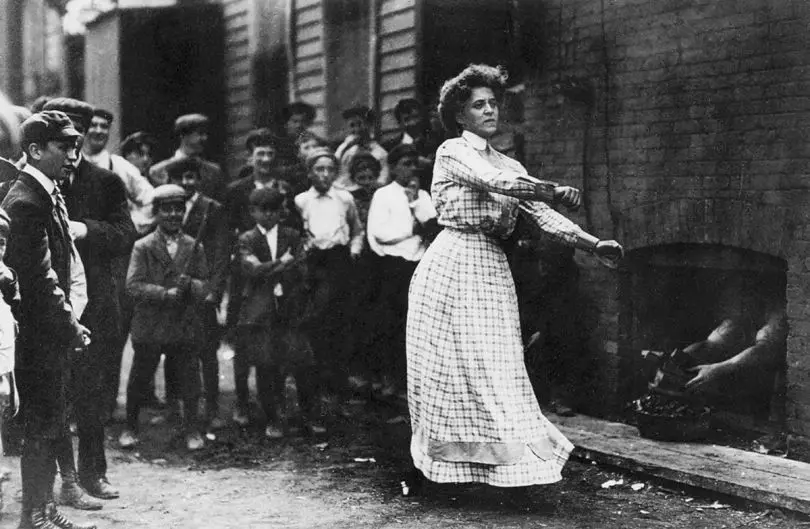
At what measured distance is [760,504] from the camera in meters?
5.23

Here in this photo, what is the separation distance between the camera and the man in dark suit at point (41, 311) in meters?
4.46

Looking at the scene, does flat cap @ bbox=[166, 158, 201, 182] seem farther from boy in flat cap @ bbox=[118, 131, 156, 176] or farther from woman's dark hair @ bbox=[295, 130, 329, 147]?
woman's dark hair @ bbox=[295, 130, 329, 147]

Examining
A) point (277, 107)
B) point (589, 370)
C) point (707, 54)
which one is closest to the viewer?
point (707, 54)

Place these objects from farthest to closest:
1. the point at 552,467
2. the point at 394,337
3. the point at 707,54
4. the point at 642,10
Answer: the point at 394,337 → the point at 642,10 → the point at 707,54 → the point at 552,467

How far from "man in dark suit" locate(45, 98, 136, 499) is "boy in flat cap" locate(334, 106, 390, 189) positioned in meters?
3.30

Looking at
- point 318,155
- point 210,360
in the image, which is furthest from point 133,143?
point 210,360

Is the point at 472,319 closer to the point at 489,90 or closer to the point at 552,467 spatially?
the point at 552,467

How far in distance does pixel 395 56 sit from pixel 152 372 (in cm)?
395

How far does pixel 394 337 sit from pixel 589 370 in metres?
1.54

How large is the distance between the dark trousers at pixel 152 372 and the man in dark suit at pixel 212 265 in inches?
8.5

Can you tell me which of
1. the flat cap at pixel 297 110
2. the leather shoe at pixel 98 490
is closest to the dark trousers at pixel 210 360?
the leather shoe at pixel 98 490

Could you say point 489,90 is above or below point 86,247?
above

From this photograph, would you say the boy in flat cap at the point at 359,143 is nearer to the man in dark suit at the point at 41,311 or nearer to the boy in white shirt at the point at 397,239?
the boy in white shirt at the point at 397,239

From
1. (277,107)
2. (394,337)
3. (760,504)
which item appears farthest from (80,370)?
(277,107)
